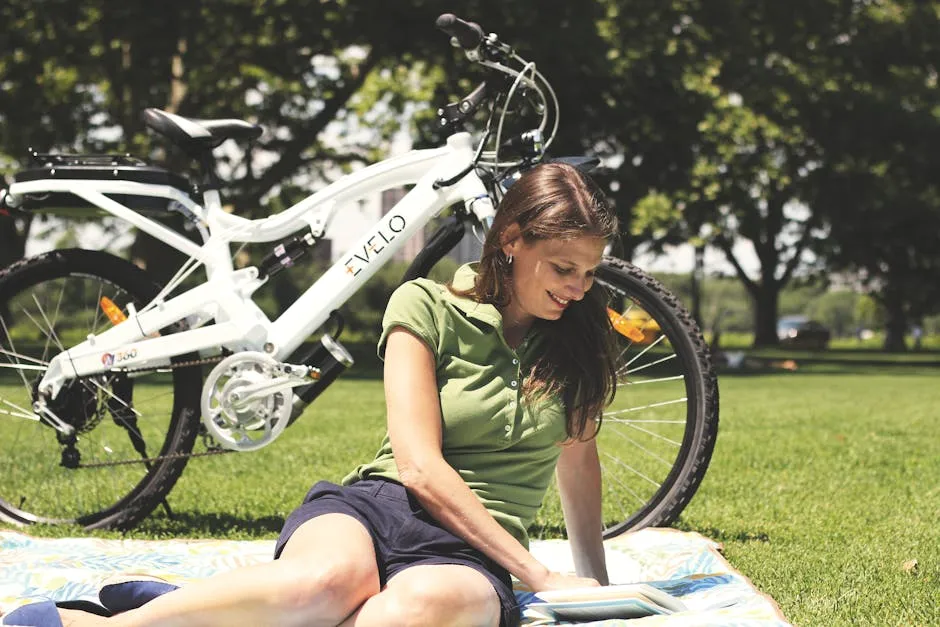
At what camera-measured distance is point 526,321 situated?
2.82 m

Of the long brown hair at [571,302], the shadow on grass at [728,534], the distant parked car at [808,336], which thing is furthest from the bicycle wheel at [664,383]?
the distant parked car at [808,336]

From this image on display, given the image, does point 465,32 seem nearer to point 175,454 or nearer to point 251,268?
point 251,268

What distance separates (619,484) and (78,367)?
78.7 inches

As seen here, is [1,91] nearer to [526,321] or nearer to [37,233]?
[37,233]

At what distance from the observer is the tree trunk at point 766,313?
3647 cm

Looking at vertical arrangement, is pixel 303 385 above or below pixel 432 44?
below

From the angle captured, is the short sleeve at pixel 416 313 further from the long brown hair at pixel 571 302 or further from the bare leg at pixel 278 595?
the bare leg at pixel 278 595

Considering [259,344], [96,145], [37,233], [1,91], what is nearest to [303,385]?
[259,344]

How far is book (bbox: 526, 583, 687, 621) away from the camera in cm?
243

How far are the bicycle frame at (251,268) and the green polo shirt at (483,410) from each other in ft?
3.81

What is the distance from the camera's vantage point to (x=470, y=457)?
2.64 meters

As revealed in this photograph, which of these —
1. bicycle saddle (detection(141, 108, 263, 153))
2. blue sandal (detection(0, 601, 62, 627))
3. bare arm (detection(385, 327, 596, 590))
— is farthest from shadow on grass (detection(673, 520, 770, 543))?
blue sandal (detection(0, 601, 62, 627))

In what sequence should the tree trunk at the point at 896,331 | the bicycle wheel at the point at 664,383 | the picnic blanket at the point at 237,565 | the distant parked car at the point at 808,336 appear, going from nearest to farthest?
the picnic blanket at the point at 237,565 < the bicycle wheel at the point at 664,383 < the tree trunk at the point at 896,331 < the distant parked car at the point at 808,336

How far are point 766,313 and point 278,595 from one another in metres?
36.7
